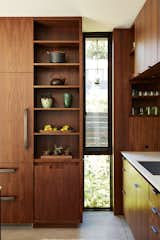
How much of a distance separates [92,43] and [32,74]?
1187mm

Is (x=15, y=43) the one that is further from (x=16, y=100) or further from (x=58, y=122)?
(x=58, y=122)

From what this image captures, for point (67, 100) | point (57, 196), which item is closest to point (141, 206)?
point (57, 196)

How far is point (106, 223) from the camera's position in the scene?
412cm

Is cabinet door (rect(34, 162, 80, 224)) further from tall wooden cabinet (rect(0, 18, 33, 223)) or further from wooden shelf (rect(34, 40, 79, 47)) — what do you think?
wooden shelf (rect(34, 40, 79, 47))

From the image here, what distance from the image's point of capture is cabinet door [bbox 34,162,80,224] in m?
3.95

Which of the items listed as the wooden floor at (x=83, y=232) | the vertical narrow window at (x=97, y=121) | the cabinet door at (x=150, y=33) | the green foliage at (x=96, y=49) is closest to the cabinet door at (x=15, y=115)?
the wooden floor at (x=83, y=232)

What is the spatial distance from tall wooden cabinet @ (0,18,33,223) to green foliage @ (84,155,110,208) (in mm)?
1029

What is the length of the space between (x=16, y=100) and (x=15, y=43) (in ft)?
2.30

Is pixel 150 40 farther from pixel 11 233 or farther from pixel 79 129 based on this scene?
pixel 11 233

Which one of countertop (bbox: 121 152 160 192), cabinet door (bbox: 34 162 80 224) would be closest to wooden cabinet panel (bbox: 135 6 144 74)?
countertop (bbox: 121 152 160 192)

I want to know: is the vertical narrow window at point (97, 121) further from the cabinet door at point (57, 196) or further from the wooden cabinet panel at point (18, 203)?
the wooden cabinet panel at point (18, 203)

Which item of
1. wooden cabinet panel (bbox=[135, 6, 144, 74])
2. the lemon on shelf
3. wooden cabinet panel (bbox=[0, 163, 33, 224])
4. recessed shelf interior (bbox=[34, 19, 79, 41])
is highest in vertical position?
recessed shelf interior (bbox=[34, 19, 79, 41])

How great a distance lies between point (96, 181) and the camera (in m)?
4.69

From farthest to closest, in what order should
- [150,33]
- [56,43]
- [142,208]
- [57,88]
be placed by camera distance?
[57,88] < [56,43] < [150,33] < [142,208]
